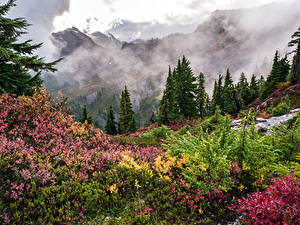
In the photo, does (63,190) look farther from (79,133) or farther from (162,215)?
(79,133)

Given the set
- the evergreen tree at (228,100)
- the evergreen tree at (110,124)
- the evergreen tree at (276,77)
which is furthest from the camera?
the evergreen tree at (110,124)

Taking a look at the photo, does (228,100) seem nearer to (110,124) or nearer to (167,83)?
(167,83)

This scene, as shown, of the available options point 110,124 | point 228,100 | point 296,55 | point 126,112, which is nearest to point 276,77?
point 296,55

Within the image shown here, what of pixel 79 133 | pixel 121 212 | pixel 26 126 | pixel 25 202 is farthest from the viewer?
pixel 79 133

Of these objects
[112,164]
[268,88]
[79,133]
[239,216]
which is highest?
[268,88]

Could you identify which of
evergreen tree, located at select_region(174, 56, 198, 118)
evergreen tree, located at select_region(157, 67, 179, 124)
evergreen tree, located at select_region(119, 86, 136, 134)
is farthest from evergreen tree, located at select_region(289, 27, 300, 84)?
evergreen tree, located at select_region(119, 86, 136, 134)

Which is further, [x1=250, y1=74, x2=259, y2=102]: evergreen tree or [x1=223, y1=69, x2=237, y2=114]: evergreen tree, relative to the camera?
[x1=250, y1=74, x2=259, y2=102]: evergreen tree

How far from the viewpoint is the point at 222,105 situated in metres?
44.9

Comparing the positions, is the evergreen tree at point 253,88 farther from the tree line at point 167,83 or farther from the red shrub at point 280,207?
the red shrub at point 280,207

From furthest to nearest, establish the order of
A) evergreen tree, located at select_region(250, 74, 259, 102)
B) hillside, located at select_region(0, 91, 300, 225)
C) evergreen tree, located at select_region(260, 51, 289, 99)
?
evergreen tree, located at select_region(250, 74, 259, 102) < evergreen tree, located at select_region(260, 51, 289, 99) < hillside, located at select_region(0, 91, 300, 225)

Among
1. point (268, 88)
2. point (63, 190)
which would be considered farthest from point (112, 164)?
point (268, 88)

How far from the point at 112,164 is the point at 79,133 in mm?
3261

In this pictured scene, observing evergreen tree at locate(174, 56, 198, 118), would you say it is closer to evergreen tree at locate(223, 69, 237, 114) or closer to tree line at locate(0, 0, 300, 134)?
tree line at locate(0, 0, 300, 134)

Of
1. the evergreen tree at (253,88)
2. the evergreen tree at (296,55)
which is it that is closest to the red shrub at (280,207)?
the evergreen tree at (296,55)
